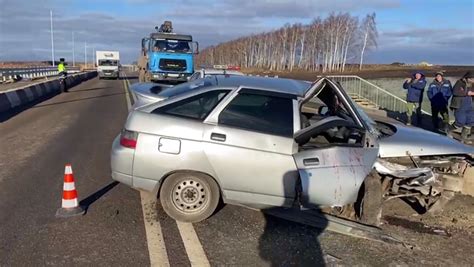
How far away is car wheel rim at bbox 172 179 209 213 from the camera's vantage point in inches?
209

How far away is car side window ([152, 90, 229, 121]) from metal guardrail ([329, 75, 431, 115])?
14089 millimetres

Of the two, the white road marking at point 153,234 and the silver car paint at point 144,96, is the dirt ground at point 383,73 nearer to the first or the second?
the silver car paint at point 144,96

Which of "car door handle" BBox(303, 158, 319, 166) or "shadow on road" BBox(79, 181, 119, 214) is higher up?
"car door handle" BBox(303, 158, 319, 166)

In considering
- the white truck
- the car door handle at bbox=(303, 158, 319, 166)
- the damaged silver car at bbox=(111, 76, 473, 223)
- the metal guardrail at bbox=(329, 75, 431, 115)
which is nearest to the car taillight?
the damaged silver car at bbox=(111, 76, 473, 223)

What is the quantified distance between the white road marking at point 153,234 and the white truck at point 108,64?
1864 inches

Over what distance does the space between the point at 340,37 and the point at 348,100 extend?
94.2m

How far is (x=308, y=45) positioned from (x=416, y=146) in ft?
329

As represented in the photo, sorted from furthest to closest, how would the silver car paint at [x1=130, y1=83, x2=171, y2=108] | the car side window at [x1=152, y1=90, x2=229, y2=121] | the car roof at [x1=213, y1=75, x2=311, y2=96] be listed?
1. the silver car paint at [x1=130, y1=83, x2=171, y2=108]
2. the car roof at [x1=213, y1=75, x2=311, y2=96]
3. the car side window at [x1=152, y1=90, x2=229, y2=121]

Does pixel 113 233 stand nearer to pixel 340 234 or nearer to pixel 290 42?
pixel 340 234

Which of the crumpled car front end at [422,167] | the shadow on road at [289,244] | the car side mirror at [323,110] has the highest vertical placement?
the car side mirror at [323,110]

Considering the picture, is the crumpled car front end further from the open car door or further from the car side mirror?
the car side mirror

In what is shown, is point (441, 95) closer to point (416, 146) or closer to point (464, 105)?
point (464, 105)

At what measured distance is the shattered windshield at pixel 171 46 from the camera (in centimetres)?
2719

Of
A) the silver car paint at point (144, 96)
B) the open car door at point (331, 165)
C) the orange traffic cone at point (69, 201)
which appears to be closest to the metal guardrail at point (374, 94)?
the silver car paint at point (144, 96)
